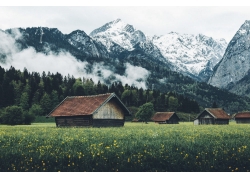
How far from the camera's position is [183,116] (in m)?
173

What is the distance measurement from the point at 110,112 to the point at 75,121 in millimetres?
6176

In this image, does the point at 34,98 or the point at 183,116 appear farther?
the point at 183,116

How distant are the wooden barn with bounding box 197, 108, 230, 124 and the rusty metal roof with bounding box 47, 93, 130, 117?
2218 inches

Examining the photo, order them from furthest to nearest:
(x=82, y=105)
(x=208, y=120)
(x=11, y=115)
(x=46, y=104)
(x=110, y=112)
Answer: (x=46, y=104) → (x=208, y=120) → (x=11, y=115) → (x=82, y=105) → (x=110, y=112)

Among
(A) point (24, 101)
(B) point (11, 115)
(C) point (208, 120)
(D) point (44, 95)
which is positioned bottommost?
(C) point (208, 120)

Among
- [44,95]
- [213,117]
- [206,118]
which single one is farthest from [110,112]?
[44,95]

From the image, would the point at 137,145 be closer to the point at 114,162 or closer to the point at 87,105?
the point at 114,162

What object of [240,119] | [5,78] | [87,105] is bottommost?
[240,119]

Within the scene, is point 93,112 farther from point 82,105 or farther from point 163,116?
point 163,116

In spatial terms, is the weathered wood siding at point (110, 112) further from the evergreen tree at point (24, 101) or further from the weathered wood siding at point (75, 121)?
the evergreen tree at point (24, 101)

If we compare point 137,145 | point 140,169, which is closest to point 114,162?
point 140,169

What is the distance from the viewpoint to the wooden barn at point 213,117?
102750mm

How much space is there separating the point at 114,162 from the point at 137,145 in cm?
300

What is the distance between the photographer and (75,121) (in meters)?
52.6
